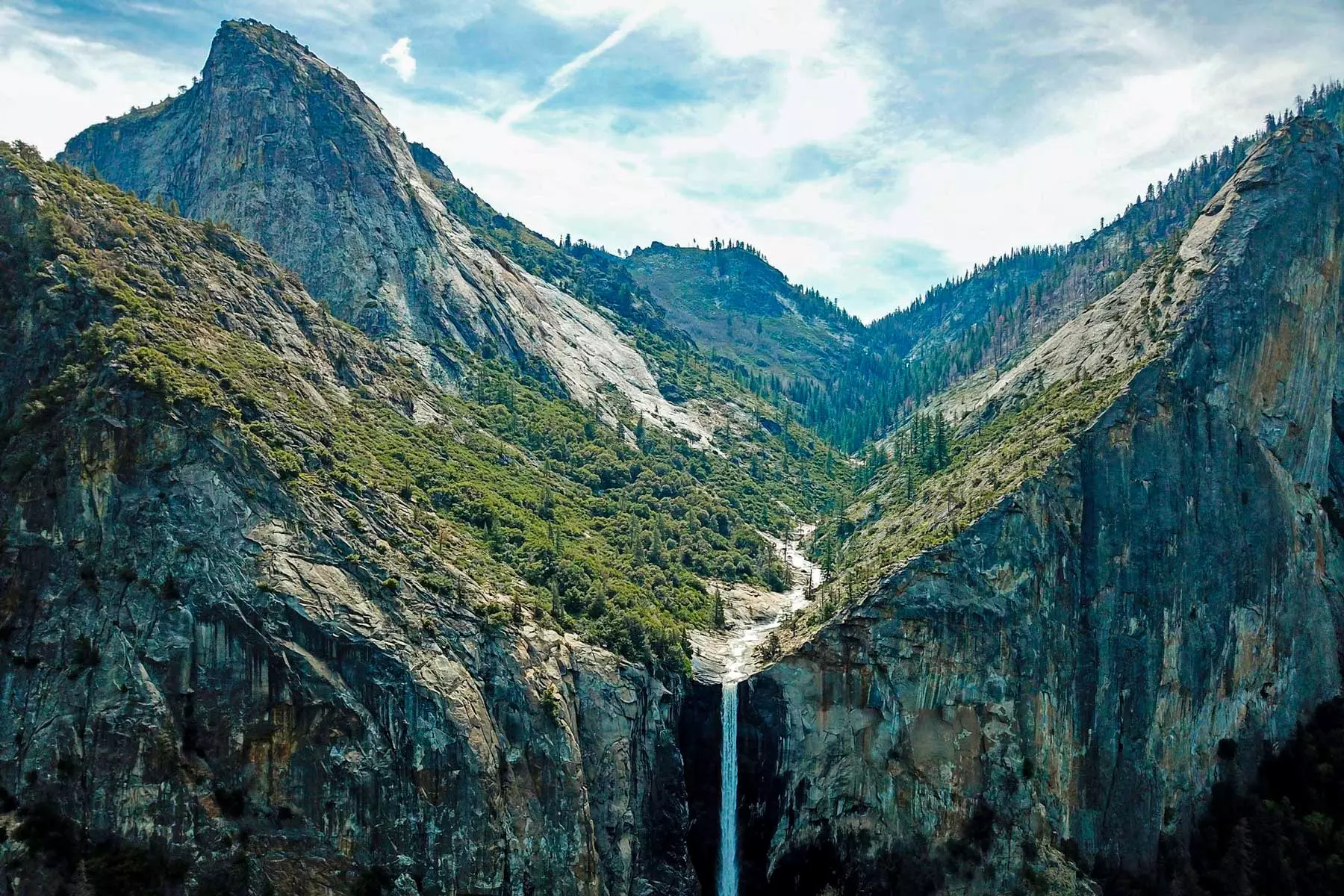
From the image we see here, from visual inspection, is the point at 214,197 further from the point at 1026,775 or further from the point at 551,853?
the point at 1026,775

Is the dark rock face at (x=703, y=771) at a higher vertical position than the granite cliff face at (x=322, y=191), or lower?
lower

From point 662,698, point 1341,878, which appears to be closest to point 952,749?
point 662,698

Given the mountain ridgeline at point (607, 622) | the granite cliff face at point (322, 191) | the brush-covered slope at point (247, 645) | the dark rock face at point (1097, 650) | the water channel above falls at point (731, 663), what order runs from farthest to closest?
the granite cliff face at point (322, 191) < the water channel above falls at point (731, 663) < the dark rock face at point (1097, 650) < the mountain ridgeline at point (607, 622) < the brush-covered slope at point (247, 645)

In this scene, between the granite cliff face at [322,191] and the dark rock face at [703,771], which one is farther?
the granite cliff face at [322,191]

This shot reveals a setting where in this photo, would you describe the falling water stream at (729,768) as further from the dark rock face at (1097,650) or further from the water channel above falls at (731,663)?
the dark rock face at (1097,650)

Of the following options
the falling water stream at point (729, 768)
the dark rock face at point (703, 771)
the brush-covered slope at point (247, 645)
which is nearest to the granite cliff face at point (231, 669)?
the brush-covered slope at point (247, 645)

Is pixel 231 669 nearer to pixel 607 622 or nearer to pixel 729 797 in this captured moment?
pixel 607 622
